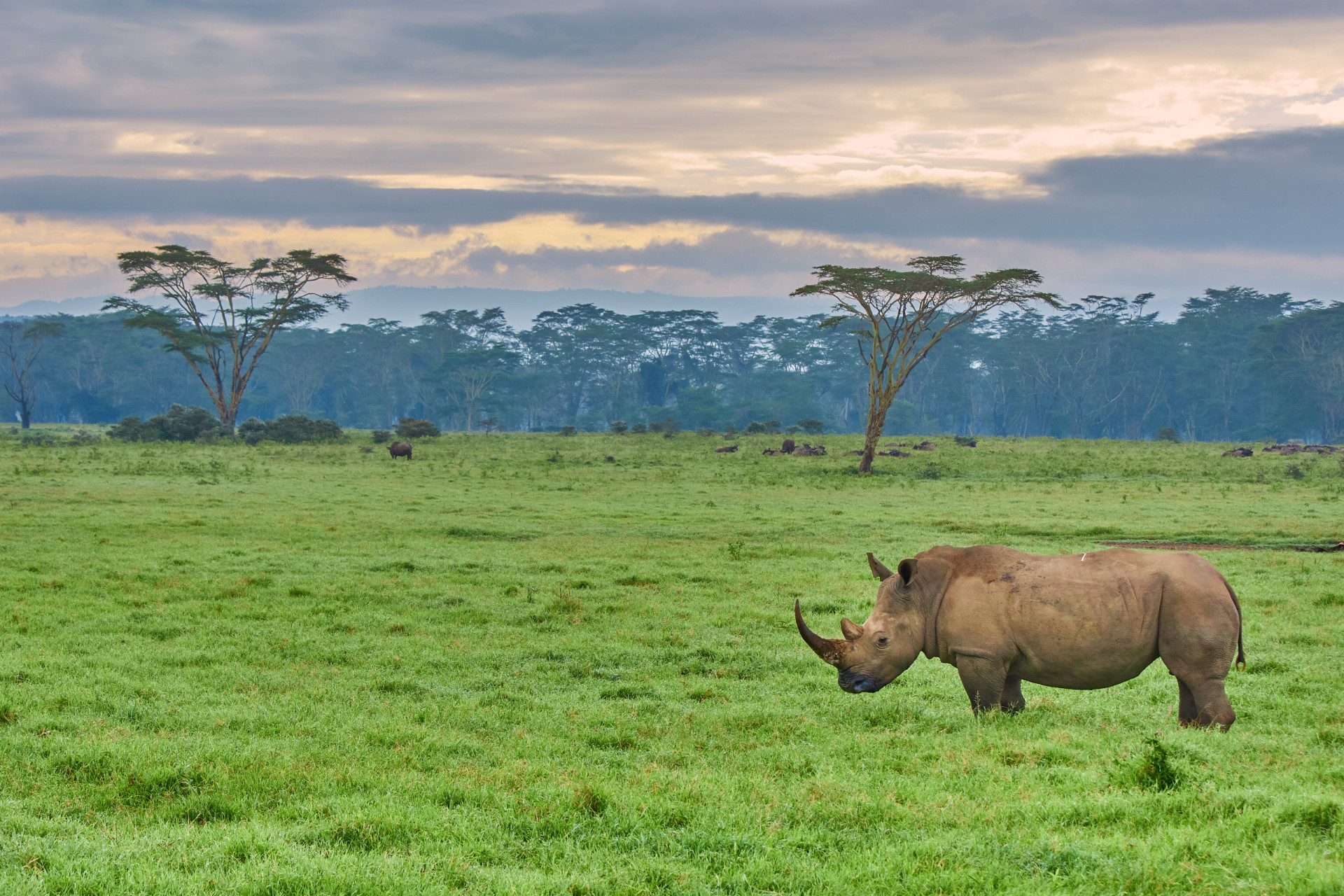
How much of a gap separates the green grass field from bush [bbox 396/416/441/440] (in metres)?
41.9

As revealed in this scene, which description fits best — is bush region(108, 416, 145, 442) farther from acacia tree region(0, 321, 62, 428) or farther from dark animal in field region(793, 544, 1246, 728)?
dark animal in field region(793, 544, 1246, 728)

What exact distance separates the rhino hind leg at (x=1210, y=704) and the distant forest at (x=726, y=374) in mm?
91632

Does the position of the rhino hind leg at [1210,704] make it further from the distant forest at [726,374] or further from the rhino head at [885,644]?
the distant forest at [726,374]

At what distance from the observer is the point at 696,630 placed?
13.3m

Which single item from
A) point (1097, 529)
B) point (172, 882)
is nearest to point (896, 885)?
point (172, 882)

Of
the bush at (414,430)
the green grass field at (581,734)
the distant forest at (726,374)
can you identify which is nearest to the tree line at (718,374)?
the distant forest at (726,374)

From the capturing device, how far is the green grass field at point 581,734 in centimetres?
547

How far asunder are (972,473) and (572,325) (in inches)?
3043

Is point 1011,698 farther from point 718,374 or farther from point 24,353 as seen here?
point 24,353

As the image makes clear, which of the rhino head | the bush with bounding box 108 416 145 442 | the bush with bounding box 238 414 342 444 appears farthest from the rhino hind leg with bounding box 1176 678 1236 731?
the bush with bounding box 108 416 145 442

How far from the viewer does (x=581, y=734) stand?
28.6 ft

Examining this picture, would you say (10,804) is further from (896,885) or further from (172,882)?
(896,885)

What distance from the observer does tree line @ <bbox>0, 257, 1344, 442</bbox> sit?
334 ft

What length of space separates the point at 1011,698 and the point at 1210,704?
1517mm
